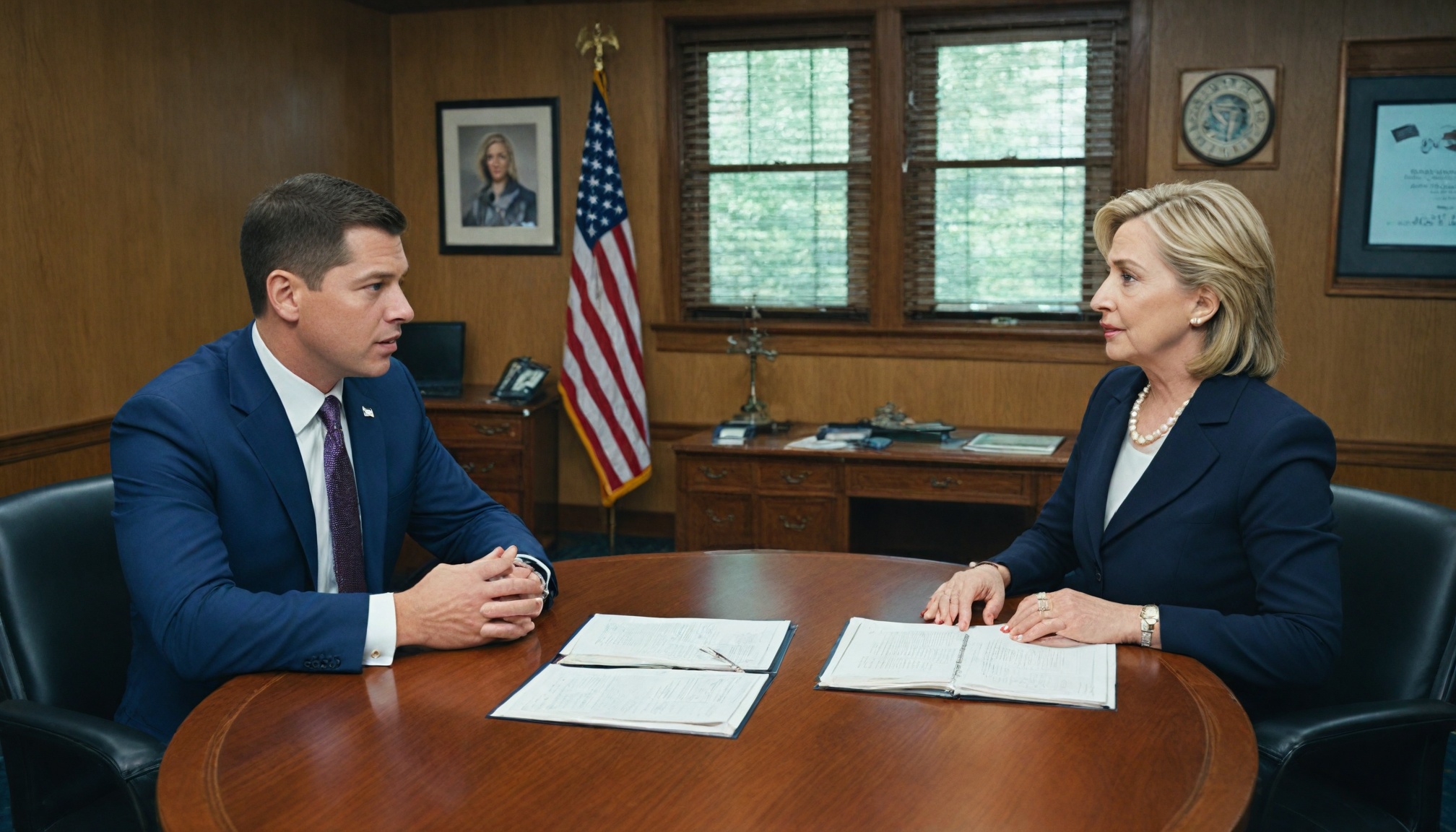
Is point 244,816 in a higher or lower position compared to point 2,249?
lower

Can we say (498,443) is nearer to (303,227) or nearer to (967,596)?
(303,227)

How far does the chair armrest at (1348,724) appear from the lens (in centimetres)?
161

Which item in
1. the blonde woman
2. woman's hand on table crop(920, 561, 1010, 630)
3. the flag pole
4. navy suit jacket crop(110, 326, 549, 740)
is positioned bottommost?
the flag pole

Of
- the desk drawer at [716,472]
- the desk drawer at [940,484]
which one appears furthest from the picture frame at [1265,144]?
the desk drawer at [716,472]

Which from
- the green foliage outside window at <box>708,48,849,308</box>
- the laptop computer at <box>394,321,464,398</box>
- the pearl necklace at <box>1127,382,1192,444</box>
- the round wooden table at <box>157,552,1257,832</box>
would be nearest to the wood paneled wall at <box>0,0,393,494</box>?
the laptop computer at <box>394,321,464,398</box>

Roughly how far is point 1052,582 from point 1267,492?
52cm

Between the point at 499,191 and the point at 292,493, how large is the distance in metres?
4.07

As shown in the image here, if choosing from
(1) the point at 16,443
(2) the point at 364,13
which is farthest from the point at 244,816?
(2) the point at 364,13

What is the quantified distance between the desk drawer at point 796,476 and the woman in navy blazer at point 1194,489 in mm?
2380

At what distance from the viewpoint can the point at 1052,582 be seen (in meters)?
2.25

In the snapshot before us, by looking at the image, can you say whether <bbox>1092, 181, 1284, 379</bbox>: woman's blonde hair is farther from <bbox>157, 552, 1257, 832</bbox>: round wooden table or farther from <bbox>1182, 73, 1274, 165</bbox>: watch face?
<bbox>1182, 73, 1274, 165</bbox>: watch face

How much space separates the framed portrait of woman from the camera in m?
5.66

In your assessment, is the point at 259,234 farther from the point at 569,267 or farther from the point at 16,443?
the point at 569,267

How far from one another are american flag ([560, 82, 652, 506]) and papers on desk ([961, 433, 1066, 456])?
64.0 inches
